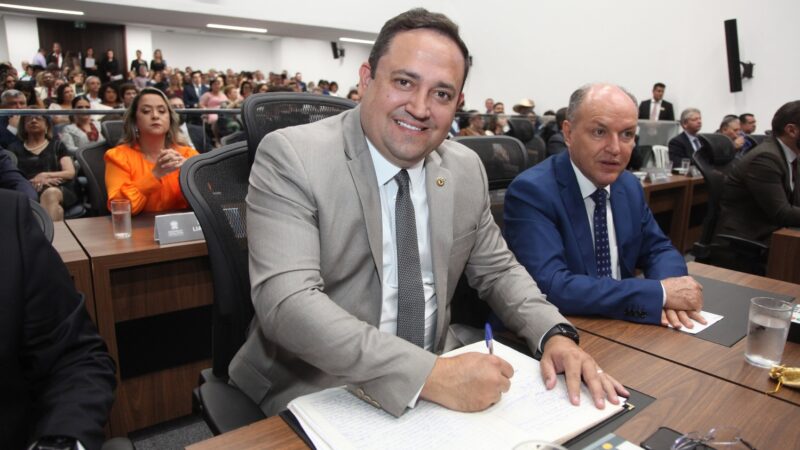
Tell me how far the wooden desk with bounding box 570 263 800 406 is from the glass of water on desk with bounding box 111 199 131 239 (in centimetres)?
167

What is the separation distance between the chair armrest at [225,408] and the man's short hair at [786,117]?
3.48 metres

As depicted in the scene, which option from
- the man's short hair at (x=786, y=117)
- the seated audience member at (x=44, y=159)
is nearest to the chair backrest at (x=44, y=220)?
the seated audience member at (x=44, y=159)

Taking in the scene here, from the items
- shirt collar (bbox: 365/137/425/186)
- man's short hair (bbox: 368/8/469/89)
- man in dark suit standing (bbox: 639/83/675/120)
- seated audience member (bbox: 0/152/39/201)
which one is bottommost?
shirt collar (bbox: 365/137/425/186)

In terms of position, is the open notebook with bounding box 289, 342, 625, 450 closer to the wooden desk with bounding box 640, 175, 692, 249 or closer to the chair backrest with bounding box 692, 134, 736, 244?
the chair backrest with bounding box 692, 134, 736, 244

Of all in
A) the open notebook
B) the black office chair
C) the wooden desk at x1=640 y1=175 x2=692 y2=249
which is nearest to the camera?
the open notebook

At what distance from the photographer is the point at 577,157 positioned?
1791mm

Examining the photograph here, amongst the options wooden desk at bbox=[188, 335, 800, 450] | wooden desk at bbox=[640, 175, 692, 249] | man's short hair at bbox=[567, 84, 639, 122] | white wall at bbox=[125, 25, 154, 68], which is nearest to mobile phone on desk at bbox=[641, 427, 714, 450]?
wooden desk at bbox=[188, 335, 800, 450]

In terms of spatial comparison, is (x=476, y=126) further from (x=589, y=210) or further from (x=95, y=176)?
(x=589, y=210)

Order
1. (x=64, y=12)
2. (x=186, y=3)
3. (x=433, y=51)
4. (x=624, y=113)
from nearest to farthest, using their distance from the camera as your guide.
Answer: (x=433, y=51) < (x=624, y=113) < (x=186, y=3) < (x=64, y=12)

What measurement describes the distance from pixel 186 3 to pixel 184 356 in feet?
28.4

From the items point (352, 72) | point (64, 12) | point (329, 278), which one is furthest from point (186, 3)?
point (329, 278)

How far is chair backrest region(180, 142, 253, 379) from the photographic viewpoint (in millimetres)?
1262

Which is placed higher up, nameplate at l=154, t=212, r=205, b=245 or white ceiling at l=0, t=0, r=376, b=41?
white ceiling at l=0, t=0, r=376, b=41

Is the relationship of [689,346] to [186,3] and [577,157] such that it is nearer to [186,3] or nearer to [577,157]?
[577,157]
